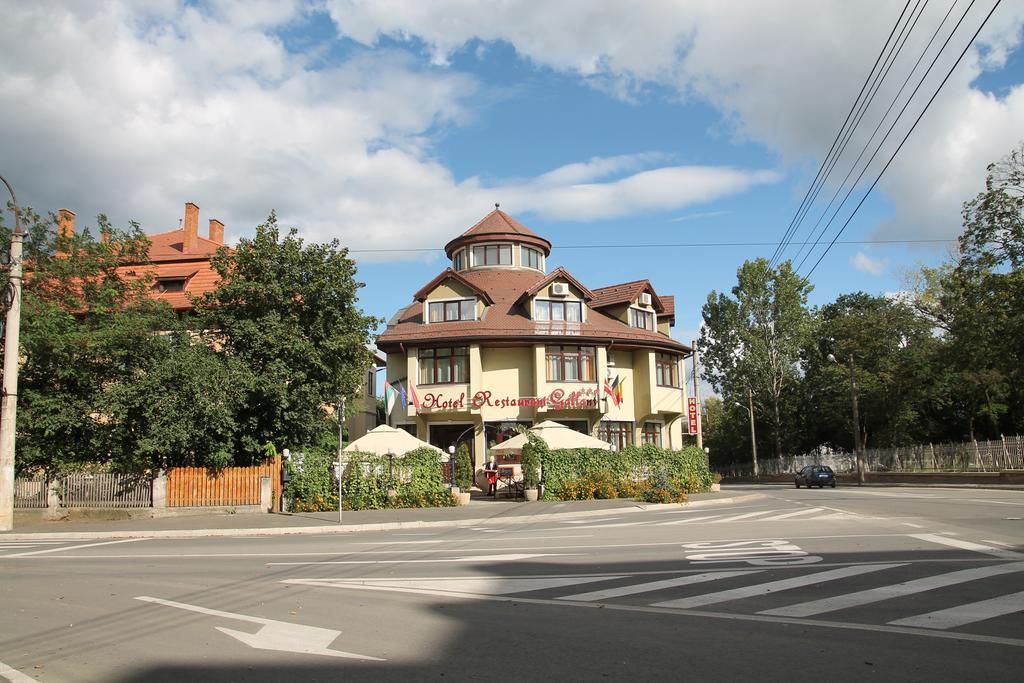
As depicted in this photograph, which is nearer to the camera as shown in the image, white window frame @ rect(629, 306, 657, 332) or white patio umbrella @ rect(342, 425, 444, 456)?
white patio umbrella @ rect(342, 425, 444, 456)

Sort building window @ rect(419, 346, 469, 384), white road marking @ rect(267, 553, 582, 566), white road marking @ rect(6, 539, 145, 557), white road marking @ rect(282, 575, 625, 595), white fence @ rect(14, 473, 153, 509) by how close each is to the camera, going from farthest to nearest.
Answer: building window @ rect(419, 346, 469, 384) → white fence @ rect(14, 473, 153, 509) → white road marking @ rect(6, 539, 145, 557) → white road marking @ rect(267, 553, 582, 566) → white road marking @ rect(282, 575, 625, 595)

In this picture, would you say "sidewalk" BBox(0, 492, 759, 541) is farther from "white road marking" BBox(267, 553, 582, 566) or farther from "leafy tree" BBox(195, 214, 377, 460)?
"white road marking" BBox(267, 553, 582, 566)

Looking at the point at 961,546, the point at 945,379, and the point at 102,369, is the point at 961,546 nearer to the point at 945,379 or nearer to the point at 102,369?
the point at 102,369

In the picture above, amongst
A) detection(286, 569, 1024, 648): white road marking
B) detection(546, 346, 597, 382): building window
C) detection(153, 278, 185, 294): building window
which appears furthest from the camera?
detection(153, 278, 185, 294): building window

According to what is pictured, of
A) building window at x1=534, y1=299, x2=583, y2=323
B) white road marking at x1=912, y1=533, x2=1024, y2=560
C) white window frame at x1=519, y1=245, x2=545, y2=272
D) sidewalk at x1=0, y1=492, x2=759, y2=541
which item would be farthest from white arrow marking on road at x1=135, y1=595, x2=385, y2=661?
white window frame at x1=519, y1=245, x2=545, y2=272

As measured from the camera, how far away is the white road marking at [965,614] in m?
7.27

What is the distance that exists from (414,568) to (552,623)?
4.63 meters

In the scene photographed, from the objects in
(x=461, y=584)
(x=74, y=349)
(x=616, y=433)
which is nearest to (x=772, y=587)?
(x=461, y=584)

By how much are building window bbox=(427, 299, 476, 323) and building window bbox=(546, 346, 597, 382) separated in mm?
4404

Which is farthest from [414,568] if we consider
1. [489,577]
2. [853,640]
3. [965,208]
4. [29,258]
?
[965,208]

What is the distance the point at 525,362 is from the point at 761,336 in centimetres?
3117

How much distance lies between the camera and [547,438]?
28328 mm

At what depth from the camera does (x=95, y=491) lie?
23.0m

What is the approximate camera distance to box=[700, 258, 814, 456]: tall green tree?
196 ft
